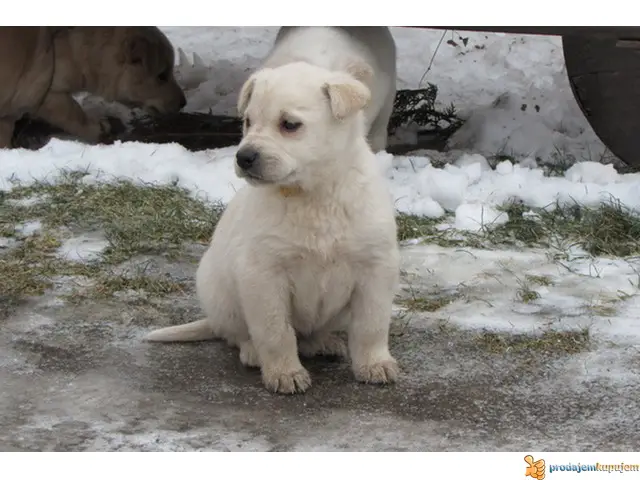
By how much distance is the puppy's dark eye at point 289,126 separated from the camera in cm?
350

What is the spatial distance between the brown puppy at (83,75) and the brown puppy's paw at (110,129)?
0.01 metres

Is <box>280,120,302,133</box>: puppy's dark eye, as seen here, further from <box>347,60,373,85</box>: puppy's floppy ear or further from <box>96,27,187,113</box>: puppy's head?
<box>96,27,187,113</box>: puppy's head

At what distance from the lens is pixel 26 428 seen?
10.9ft

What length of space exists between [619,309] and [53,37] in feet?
17.8

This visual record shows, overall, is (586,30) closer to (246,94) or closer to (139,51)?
(246,94)

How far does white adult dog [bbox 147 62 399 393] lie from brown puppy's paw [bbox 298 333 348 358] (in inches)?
10.2

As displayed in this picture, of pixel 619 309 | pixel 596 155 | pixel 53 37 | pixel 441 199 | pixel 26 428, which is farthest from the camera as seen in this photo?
pixel 53 37

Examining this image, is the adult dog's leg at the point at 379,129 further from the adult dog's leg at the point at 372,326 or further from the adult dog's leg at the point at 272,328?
the adult dog's leg at the point at 272,328

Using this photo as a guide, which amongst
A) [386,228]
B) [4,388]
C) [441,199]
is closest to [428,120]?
[441,199]

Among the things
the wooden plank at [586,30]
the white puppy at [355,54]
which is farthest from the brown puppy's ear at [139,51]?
the wooden plank at [586,30]

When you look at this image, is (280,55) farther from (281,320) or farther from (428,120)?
(281,320)

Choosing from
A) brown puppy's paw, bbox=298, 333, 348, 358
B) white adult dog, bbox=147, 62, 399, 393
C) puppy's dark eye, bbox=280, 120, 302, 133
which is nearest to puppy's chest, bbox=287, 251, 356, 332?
white adult dog, bbox=147, 62, 399, 393

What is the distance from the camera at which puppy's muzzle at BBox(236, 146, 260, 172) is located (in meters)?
3.38

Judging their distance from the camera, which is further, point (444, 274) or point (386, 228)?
point (444, 274)
